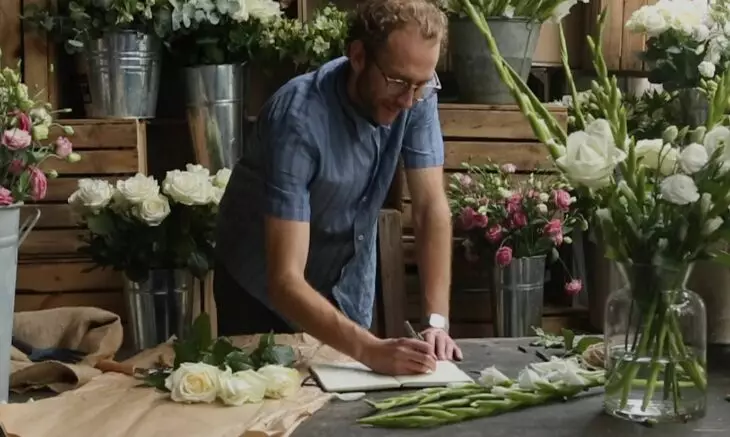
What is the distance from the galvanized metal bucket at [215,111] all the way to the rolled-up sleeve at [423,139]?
0.79m

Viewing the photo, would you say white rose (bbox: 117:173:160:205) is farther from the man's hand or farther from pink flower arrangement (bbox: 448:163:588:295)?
the man's hand

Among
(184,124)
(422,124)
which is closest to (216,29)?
(184,124)

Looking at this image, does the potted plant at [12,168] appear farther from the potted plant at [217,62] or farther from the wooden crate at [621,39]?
the wooden crate at [621,39]

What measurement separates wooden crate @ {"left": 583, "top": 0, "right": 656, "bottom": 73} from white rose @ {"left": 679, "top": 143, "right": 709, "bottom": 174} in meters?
1.73

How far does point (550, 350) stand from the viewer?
5.81 feet

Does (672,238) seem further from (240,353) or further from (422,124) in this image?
(422,124)

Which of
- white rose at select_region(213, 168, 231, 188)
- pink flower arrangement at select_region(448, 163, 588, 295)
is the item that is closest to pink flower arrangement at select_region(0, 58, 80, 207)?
white rose at select_region(213, 168, 231, 188)

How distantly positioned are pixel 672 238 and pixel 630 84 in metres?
1.92

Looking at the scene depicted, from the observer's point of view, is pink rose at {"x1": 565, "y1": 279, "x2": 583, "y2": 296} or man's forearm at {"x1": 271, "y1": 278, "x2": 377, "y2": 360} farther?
pink rose at {"x1": 565, "y1": 279, "x2": 583, "y2": 296}

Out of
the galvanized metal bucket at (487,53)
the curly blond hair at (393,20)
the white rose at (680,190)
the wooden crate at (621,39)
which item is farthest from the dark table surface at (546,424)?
the wooden crate at (621,39)

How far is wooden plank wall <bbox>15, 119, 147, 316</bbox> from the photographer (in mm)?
2666

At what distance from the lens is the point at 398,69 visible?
1.79m

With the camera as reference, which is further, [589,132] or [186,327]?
[186,327]

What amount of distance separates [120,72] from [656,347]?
68.4 inches
